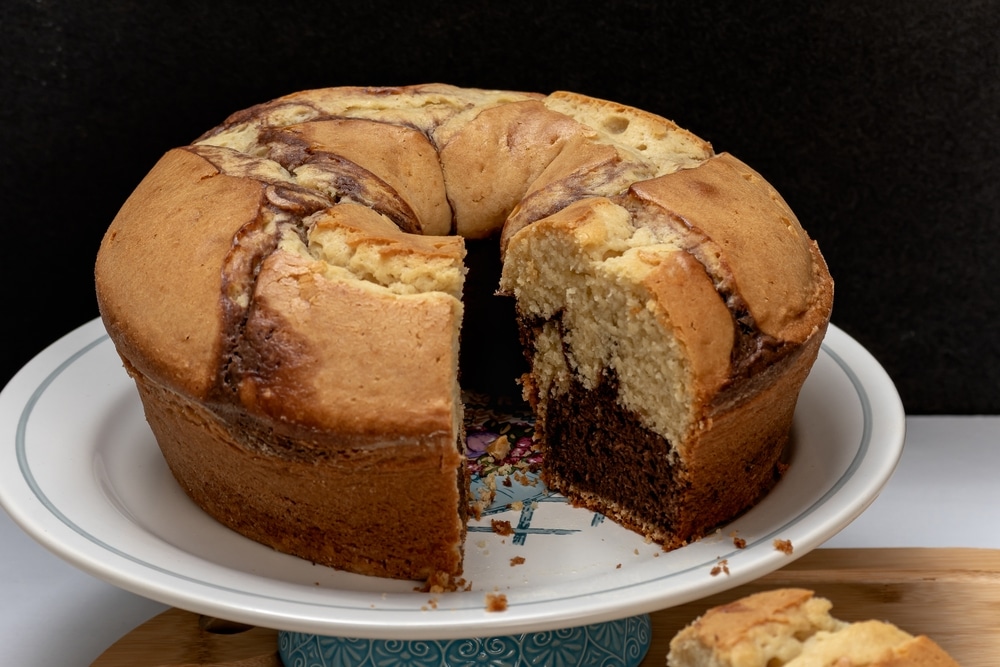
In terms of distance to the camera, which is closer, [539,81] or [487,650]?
[487,650]

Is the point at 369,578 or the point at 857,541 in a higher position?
the point at 369,578

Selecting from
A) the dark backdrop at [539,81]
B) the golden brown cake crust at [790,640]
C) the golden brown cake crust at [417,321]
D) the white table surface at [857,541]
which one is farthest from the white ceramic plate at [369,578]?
the dark backdrop at [539,81]

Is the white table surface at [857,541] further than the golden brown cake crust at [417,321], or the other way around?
the white table surface at [857,541]

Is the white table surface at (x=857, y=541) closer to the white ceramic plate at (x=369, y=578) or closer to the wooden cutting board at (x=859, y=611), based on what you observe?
the wooden cutting board at (x=859, y=611)

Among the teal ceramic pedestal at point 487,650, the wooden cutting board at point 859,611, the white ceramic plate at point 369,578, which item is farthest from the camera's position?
the wooden cutting board at point 859,611

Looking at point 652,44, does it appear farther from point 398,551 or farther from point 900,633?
point 900,633

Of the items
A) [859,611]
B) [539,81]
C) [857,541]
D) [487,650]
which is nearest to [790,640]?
[487,650]

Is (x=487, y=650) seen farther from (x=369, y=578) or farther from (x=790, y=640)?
(x=790, y=640)

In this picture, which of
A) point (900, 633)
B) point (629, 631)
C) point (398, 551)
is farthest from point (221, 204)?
point (900, 633)
